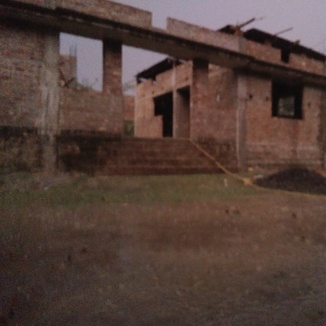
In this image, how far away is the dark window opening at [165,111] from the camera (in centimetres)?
1681

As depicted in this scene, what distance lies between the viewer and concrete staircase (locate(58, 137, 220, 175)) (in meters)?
7.79

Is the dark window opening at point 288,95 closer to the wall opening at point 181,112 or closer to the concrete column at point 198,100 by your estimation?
the wall opening at point 181,112

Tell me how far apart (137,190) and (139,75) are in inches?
488

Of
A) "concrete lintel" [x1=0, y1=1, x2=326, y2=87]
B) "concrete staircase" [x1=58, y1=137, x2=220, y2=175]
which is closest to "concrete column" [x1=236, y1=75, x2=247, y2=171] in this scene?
"concrete lintel" [x1=0, y1=1, x2=326, y2=87]

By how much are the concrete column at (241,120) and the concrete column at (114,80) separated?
4.67 metres

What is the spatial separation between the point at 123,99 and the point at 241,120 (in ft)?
15.3

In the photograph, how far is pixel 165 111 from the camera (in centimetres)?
1744

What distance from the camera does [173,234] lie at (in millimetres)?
3148

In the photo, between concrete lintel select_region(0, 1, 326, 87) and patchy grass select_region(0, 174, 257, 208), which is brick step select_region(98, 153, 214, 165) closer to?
patchy grass select_region(0, 174, 257, 208)

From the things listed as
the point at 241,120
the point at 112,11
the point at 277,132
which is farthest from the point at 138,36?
the point at 277,132

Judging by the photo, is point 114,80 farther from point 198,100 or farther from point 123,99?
point 198,100

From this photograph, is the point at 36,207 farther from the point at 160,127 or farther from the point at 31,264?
the point at 160,127

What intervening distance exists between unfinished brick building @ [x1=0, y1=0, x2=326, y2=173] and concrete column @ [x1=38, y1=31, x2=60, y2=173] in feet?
0.08

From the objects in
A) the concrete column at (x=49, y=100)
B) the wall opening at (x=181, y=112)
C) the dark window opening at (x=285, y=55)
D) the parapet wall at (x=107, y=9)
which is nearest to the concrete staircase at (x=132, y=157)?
the concrete column at (x=49, y=100)
